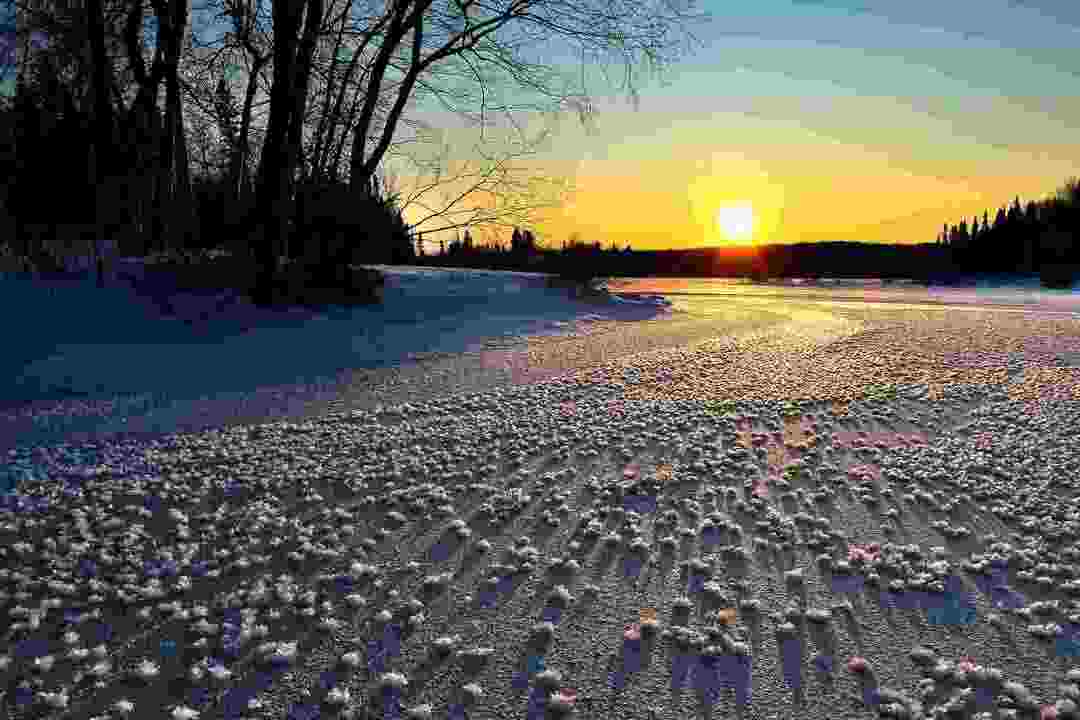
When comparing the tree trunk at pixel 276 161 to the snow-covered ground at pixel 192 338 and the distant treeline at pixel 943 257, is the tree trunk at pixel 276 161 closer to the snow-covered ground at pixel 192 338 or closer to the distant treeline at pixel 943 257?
the snow-covered ground at pixel 192 338

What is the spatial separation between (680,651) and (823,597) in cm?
57

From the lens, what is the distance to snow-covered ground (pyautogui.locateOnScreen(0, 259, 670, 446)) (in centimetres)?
448

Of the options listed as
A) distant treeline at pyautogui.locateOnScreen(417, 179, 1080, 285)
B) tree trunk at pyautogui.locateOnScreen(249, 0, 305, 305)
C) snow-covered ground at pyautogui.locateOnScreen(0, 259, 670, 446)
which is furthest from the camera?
distant treeline at pyautogui.locateOnScreen(417, 179, 1080, 285)

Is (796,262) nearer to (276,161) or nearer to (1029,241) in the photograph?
(1029,241)

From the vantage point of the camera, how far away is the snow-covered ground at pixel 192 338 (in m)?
4.48

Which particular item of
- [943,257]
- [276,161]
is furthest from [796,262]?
[276,161]

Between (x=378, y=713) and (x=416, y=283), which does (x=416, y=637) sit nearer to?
(x=378, y=713)

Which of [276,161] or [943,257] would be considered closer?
[276,161]

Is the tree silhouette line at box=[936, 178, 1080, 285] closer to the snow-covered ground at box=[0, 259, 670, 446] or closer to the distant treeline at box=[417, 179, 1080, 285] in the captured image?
the distant treeline at box=[417, 179, 1080, 285]

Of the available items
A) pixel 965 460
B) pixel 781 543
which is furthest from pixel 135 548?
pixel 965 460

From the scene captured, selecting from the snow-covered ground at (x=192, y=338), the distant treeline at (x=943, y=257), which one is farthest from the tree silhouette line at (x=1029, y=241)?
the snow-covered ground at (x=192, y=338)

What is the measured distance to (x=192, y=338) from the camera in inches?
239

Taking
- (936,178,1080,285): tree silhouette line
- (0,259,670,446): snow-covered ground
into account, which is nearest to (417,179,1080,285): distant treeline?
(936,178,1080,285): tree silhouette line

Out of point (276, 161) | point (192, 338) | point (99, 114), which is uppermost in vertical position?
point (99, 114)
